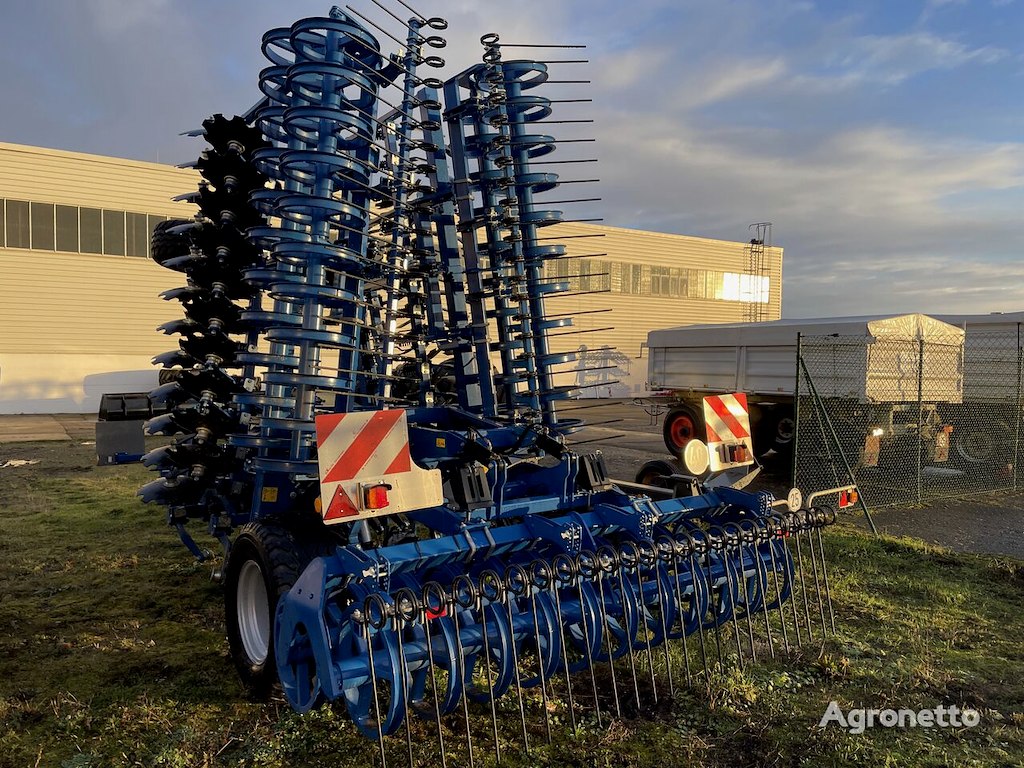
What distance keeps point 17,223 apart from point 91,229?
6.37 feet

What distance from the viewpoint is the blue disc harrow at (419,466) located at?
10.2 feet

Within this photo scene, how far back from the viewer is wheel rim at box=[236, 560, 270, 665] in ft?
12.3

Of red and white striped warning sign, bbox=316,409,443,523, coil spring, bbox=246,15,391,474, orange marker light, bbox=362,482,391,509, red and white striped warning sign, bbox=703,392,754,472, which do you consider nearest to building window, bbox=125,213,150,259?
coil spring, bbox=246,15,391,474

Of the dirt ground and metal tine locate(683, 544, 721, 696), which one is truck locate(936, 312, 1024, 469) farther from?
metal tine locate(683, 544, 721, 696)

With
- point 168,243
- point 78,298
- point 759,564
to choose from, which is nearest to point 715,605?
point 759,564

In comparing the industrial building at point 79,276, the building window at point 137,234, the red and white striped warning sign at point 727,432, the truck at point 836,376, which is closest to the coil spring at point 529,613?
the red and white striped warning sign at point 727,432

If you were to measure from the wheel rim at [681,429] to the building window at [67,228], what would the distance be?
1991 centimetres

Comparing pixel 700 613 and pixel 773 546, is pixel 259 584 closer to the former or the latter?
pixel 700 613

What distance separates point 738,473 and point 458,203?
8.57 ft

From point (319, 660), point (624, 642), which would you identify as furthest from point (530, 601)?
point (319, 660)

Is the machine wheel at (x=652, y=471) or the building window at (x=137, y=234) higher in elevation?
the building window at (x=137, y=234)

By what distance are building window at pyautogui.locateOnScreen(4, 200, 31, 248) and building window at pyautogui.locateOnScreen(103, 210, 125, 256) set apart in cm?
207

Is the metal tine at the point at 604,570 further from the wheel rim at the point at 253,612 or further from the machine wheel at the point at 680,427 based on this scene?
the machine wheel at the point at 680,427

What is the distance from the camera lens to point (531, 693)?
3.69 metres
